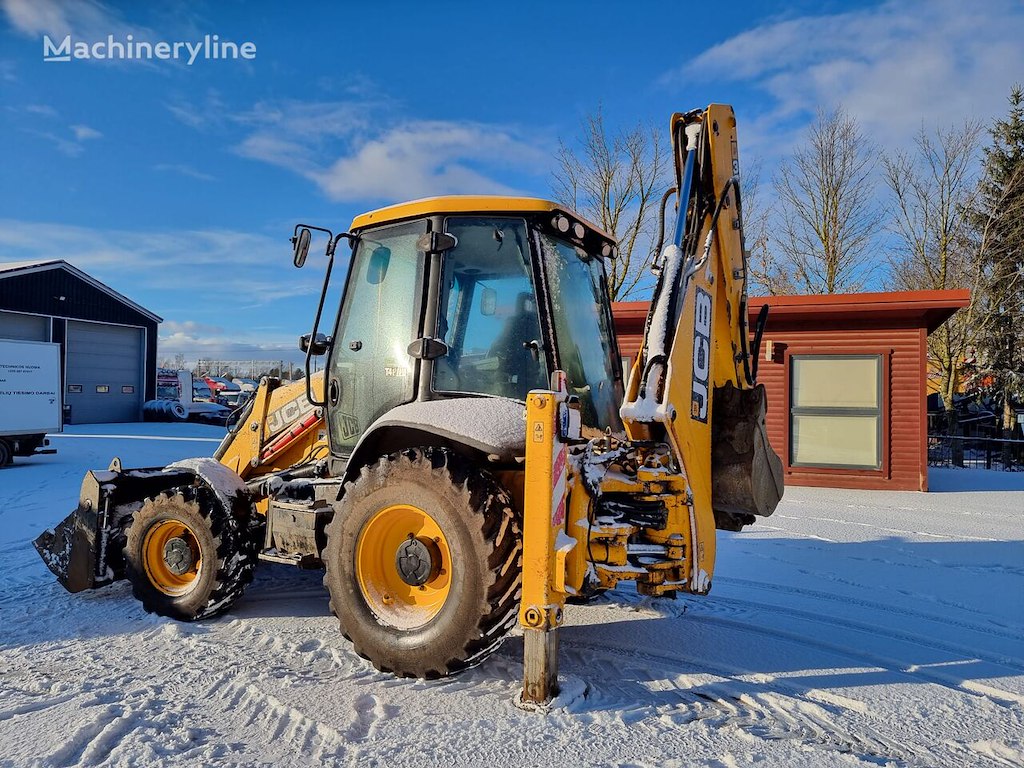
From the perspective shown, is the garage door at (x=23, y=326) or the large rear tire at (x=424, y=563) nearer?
the large rear tire at (x=424, y=563)

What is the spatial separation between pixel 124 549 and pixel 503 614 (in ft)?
9.83

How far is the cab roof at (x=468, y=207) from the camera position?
12.6 feet

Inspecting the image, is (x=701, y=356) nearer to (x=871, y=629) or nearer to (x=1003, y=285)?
(x=871, y=629)

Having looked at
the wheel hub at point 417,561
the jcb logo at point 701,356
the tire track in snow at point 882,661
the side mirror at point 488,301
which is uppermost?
the side mirror at point 488,301

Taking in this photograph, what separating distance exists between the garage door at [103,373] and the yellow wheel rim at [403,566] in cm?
2636

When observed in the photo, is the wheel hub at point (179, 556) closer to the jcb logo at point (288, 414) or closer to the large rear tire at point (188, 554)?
the large rear tire at point (188, 554)

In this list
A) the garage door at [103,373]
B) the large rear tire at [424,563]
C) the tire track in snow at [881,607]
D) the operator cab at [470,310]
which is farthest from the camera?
the garage door at [103,373]

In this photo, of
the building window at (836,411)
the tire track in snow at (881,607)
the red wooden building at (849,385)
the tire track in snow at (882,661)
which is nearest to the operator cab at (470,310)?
the tire track in snow at (882,661)

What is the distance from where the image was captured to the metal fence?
58.9 ft

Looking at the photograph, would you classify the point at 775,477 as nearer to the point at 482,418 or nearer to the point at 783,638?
the point at 783,638

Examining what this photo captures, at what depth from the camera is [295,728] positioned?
295 cm

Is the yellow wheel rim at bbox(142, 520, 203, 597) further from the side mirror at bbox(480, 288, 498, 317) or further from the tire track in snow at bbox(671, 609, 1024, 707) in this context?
the tire track in snow at bbox(671, 609, 1024, 707)

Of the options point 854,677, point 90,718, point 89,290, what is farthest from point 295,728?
point 89,290

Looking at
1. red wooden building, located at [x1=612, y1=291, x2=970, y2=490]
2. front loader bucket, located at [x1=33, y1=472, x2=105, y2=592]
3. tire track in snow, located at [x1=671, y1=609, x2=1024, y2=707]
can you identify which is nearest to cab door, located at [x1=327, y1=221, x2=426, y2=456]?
front loader bucket, located at [x1=33, y1=472, x2=105, y2=592]
